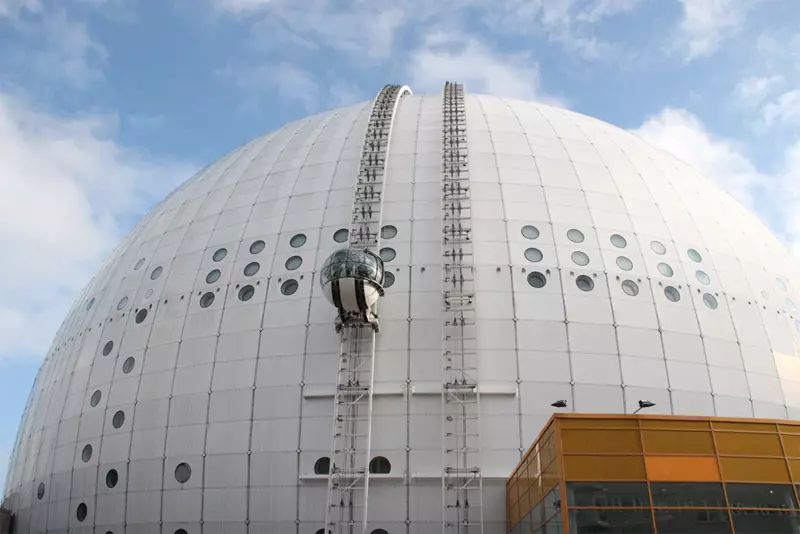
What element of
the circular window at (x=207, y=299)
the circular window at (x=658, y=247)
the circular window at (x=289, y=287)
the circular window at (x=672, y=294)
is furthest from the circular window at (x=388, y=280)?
the circular window at (x=658, y=247)

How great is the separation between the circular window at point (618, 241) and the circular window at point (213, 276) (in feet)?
A: 45.8

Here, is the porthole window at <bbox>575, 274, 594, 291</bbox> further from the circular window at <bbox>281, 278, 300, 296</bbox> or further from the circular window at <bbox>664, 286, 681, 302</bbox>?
the circular window at <bbox>281, 278, 300, 296</bbox>

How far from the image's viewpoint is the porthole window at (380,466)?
21984 mm

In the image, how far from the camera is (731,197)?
114 feet

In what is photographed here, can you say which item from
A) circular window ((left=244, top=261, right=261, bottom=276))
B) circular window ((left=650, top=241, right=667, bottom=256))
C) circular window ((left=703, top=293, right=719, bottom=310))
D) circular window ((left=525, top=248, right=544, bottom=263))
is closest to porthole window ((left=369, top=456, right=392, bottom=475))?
circular window ((left=244, top=261, right=261, bottom=276))

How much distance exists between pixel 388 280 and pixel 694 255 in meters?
11.3

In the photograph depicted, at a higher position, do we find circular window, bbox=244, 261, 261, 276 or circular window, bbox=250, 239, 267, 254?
circular window, bbox=250, 239, 267, 254

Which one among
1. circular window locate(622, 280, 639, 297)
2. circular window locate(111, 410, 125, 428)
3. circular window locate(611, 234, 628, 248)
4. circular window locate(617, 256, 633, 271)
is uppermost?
circular window locate(611, 234, 628, 248)

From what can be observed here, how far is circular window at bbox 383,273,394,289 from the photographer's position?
24.8m

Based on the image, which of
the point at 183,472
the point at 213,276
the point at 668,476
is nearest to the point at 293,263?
the point at 213,276

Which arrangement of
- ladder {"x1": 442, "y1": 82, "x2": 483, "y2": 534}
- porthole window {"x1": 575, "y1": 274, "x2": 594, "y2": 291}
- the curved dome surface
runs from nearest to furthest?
ladder {"x1": 442, "y1": 82, "x2": 483, "y2": 534} < the curved dome surface < porthole window {"x1": 575, "y1": 274, "x2": 594, "y2": 291}

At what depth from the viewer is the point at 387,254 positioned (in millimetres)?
25516

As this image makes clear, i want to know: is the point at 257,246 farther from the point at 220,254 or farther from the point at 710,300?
the point at 710,300

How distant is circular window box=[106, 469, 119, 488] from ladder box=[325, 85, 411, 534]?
7630 millimetres
